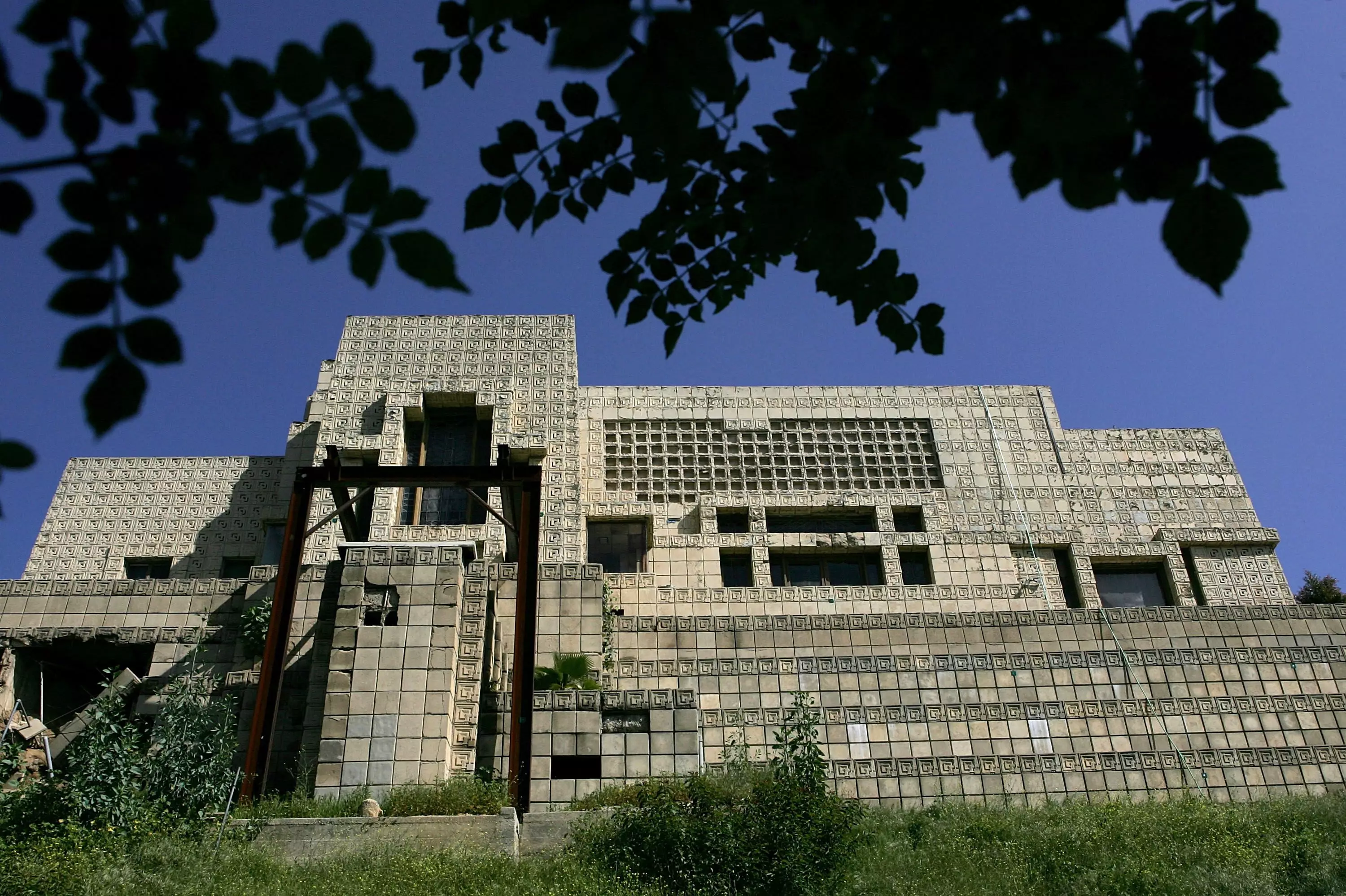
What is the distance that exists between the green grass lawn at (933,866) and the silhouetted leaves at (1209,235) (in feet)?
28.9

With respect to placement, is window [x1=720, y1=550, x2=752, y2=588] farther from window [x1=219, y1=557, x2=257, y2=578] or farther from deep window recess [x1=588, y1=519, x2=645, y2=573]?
window [x1=219, y1=557, x2=257, y2=578]

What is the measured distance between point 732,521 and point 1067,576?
6246 millimetres

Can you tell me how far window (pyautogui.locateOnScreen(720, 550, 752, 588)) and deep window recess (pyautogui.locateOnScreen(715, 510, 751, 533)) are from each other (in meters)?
0.63

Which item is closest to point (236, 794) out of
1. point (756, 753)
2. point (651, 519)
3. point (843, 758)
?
point (756, 753)

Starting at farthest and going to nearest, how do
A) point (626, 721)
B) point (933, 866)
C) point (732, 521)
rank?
point (732, 521) < point (626, 721) < point (933, 866)

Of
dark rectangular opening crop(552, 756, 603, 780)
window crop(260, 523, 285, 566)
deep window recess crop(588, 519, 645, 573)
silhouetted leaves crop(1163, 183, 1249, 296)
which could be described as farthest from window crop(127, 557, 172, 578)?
silhouetted leaves crop(1163, 183, 1249, 296)

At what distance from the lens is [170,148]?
7.95 feet

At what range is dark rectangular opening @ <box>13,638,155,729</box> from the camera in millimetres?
14961

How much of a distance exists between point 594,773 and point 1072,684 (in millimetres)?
6779

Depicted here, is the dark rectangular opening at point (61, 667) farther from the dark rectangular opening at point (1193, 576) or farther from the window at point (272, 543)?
the dark rectangular opening at point (1193, 576)

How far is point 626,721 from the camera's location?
12.8m

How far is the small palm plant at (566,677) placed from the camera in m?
13.7

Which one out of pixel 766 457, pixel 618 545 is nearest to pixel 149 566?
pixel 618 545

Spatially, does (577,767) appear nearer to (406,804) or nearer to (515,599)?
(406,804)
